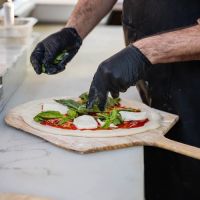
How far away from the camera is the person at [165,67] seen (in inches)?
60.4

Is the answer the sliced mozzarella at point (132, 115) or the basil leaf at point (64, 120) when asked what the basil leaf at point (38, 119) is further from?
the sliced mozzarella at point (132, 115)

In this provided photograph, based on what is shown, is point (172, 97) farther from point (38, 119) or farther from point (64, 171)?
point (64, 171)

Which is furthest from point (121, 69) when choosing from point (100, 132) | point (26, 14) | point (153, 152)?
point (26, 14)

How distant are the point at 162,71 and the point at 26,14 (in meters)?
1.55

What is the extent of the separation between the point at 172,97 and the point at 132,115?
22 centimetres

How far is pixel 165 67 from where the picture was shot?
180 centimetres

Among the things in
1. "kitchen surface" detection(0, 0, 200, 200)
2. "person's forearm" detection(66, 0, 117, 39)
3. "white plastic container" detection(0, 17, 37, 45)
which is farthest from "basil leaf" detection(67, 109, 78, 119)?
"white plastic container" detection(0, 17, 37, 45)

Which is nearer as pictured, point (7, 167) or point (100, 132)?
point (7, 167)

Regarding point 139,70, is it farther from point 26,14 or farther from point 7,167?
point 26,14

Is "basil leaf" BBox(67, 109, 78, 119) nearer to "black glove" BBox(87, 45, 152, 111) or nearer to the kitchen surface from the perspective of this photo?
the kitchen surface

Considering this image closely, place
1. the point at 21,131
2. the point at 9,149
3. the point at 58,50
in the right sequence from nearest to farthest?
1. the point at 9,149
2. the point at 21,131
3. the point at 58,50

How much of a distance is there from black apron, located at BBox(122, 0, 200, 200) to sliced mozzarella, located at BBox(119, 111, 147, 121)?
171mm

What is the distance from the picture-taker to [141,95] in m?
2.03

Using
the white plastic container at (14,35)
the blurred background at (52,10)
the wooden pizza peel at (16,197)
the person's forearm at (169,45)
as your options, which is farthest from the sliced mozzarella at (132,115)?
the blurred background at (52,10)
